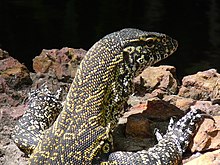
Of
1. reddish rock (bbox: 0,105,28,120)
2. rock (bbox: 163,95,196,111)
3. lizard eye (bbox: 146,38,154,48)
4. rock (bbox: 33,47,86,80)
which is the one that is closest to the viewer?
lizard eye (bbox: 146,38,154,48)

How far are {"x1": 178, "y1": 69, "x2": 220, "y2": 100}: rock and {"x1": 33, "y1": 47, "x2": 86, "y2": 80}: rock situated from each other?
1169 mm

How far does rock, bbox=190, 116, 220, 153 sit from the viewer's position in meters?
4.37

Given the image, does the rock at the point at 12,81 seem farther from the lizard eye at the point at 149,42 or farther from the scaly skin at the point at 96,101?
the lizard eye at the point at 149,42

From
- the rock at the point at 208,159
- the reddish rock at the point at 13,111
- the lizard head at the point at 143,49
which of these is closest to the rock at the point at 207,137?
the rock at the point at 208,159

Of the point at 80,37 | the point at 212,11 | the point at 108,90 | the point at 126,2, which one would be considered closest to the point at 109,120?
the point at 108,90

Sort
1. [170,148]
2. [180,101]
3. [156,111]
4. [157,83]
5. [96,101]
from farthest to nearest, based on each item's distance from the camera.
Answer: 1. [157,83]
2. [180,101]
3. [156,111]
4. [170,148]
5. [96,101]

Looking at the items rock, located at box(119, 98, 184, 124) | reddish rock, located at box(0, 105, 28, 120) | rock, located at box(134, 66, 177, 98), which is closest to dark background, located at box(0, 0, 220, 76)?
rock, located at box(134, 66, 177, 98)

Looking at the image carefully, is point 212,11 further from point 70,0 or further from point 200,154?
point 200,154

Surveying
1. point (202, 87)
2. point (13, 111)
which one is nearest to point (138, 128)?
point (202, 87)

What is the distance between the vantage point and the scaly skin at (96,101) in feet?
13.8

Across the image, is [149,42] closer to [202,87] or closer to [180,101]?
[180,101]

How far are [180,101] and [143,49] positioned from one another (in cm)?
87

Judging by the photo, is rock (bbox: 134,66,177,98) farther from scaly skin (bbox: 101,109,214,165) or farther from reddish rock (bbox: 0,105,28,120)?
reddish rock (bbox: 0,105,28,120)

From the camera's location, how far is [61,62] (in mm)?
6043
